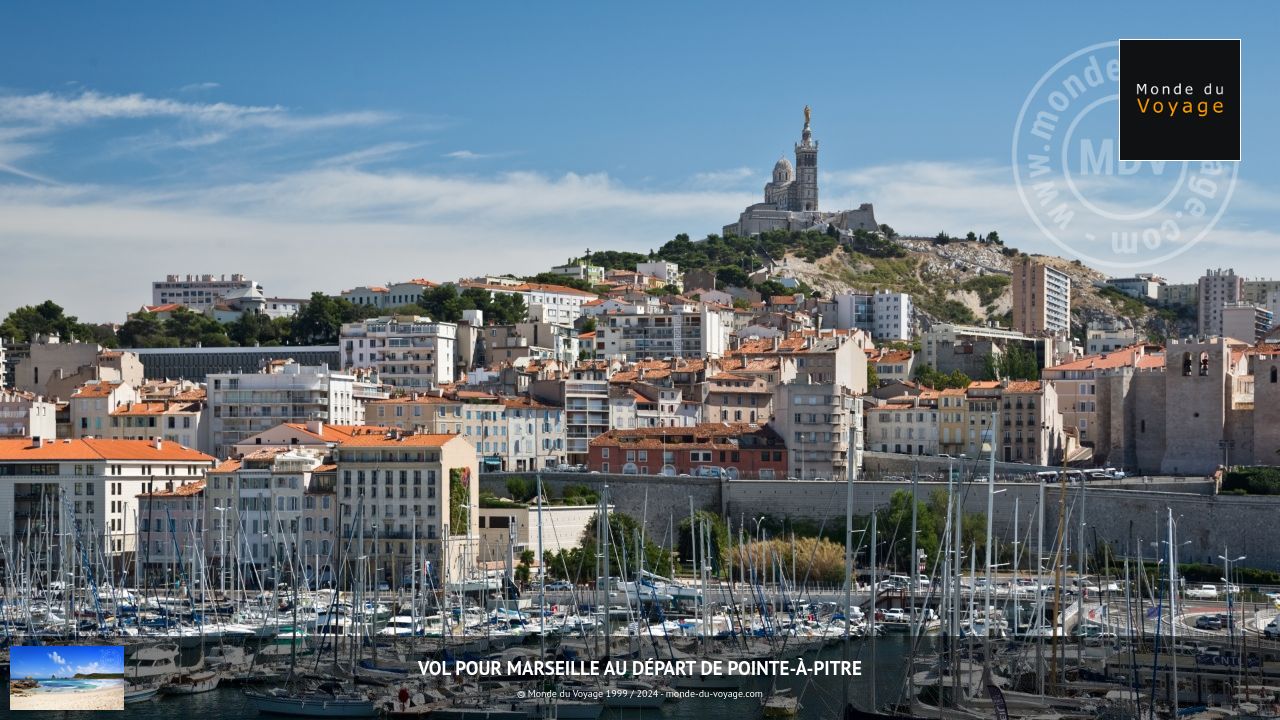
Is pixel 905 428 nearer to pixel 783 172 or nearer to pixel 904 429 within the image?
pixel 904 429

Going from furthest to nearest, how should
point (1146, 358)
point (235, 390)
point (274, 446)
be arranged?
point (1146, 358), point (235, 390), point (274, 446)

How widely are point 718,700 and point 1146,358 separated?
39.3 m

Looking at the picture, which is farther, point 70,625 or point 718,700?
point 70,625

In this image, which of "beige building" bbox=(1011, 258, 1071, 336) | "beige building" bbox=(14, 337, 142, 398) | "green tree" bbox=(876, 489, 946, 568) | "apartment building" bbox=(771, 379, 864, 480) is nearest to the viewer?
"green tree" bbox=(876, 489, 946, 568)

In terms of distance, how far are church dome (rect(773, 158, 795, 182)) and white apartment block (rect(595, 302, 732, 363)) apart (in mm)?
58870

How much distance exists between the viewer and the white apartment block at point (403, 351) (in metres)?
79.2

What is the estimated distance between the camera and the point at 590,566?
168 ft

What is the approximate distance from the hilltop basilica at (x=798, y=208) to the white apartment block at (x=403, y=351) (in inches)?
2170

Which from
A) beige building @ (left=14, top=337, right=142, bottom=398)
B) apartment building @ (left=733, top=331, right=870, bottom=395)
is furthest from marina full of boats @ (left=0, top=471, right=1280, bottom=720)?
beige building @ (left=14, top=337, right=142, bottom=398)

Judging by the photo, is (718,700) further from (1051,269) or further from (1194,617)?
(1051,269)

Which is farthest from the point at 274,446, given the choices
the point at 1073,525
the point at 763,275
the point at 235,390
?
the point at 763,275

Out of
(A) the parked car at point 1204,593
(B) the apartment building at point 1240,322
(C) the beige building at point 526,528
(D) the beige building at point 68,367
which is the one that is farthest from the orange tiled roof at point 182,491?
(B) the apartment building at point 1240,322

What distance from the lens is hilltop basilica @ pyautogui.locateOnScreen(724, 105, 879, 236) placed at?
13562 cm

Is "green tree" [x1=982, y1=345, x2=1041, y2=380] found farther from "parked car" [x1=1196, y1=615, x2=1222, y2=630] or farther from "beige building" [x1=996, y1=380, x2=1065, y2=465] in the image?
"parked car" [x1=1196, y1=615, x2=1222, y2=630]
